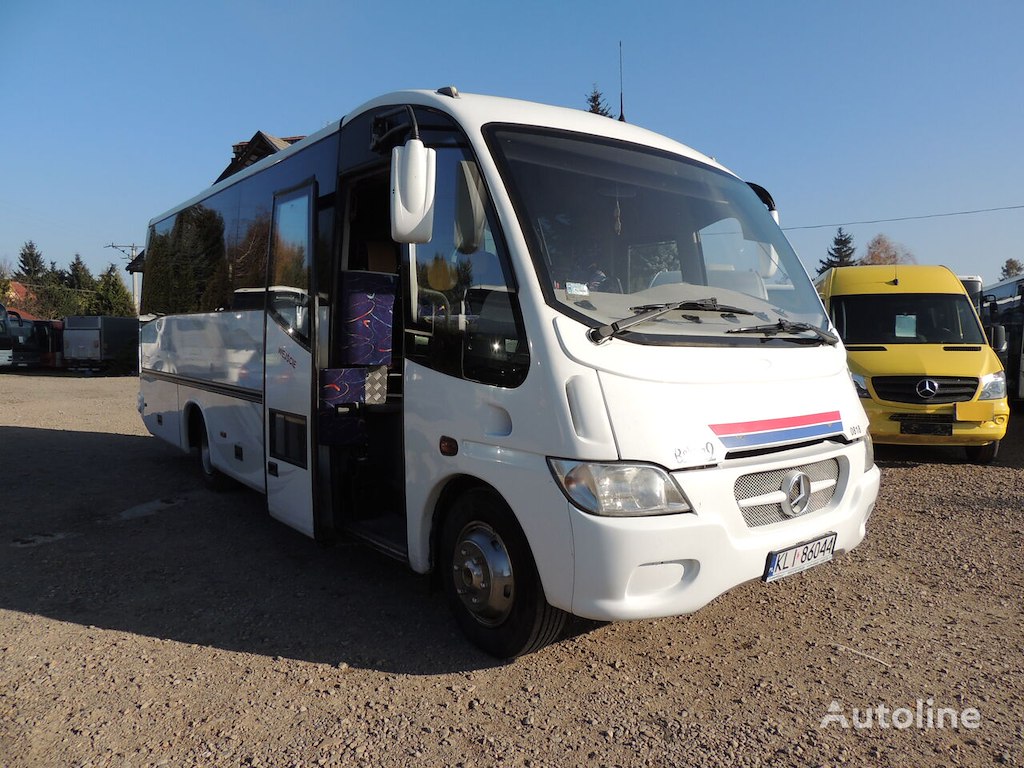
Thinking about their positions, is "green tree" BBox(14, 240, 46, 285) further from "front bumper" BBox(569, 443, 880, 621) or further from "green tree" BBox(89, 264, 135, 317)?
"front bumper" BBox(569, 443, 880, 621)

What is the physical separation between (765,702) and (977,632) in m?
1.58

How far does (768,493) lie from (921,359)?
20.1 feet

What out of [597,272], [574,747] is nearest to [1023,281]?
[597,272]

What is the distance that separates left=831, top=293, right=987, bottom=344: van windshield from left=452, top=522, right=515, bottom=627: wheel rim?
708 cm

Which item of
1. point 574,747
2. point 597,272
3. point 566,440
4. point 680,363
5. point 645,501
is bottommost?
point 574,747

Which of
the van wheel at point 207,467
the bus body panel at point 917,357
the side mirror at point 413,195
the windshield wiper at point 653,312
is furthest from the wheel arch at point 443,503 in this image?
the bus body panel at point 917,357

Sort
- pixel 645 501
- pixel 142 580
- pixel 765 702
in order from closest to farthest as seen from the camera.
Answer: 1. pixel 645 501
2. pixel 765 702
3. pixel 142 580

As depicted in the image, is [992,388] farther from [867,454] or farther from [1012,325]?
[1012,325]

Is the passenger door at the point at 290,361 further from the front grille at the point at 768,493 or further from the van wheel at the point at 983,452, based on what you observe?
the van wheel at the point at 983,452

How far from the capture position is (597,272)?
3.61 metres

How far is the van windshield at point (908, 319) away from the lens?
352 inches

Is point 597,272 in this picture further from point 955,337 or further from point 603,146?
point 955,337

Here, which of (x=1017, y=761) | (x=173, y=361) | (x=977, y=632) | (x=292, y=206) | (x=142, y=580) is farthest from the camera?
(x=173, y=361)

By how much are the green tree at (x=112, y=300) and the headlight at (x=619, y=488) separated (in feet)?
146
